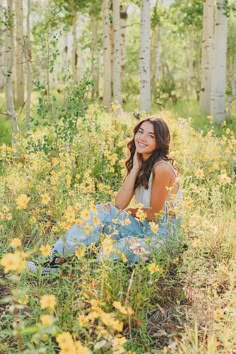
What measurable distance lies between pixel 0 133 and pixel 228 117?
4.60 metres

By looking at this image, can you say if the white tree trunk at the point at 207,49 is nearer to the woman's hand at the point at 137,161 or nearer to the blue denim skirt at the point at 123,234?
the woman's hand at the point at 137,161

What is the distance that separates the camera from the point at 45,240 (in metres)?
3.83

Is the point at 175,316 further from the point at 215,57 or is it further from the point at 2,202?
the point at 215,57

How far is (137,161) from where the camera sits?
3723mm

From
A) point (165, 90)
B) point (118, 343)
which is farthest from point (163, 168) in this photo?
point (165, 90)

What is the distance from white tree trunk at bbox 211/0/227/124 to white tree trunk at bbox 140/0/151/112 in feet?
4.17

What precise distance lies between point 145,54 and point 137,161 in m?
6.26

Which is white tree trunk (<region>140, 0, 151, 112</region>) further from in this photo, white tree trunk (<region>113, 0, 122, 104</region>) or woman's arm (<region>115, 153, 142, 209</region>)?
woman's arm (<region>115, 153, 142, 209</region>)

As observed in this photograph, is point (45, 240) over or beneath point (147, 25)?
beneath

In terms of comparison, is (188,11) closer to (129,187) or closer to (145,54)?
(145,54)

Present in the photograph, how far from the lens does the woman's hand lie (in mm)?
3697

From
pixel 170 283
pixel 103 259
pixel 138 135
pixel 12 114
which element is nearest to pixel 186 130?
pixel 12 114

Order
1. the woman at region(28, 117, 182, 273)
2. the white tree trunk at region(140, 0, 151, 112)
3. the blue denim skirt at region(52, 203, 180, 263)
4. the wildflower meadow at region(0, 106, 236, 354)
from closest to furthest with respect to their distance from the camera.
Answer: the wildflower meadow at region(0, 106, 236, 354) < the blue denim skirt at region(52, 203, 180, 263) < the woman at region(28, 117, 182, 273) < the white tree trunk at region(140, 0, 151, 112)

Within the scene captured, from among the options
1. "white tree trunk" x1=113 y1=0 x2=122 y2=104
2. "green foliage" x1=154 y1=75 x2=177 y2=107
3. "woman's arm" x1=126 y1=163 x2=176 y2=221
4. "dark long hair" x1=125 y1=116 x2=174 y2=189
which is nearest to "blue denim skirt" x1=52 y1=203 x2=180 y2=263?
"woman's arm" x1=126 y1=163 x2=176 y2=221
